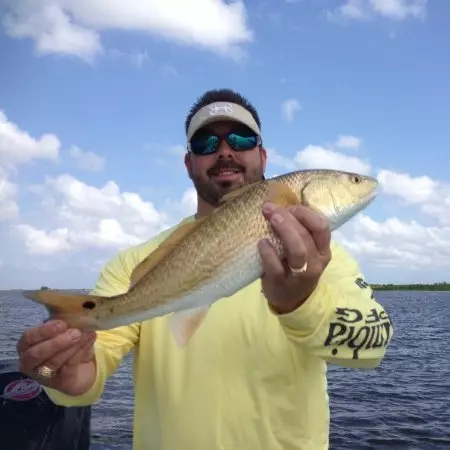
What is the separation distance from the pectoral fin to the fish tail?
48 cm

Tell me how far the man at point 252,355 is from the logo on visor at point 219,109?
137cm

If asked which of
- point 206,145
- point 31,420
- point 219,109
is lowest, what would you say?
point 31,420

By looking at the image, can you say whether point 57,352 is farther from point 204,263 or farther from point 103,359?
point 204,263

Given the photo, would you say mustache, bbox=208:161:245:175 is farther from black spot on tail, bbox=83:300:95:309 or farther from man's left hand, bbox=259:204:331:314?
black spot on tail, bbox=83:300:95:309

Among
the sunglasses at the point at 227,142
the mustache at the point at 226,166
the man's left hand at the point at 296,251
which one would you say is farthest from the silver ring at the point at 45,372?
the sunglasses at the point at 227,142

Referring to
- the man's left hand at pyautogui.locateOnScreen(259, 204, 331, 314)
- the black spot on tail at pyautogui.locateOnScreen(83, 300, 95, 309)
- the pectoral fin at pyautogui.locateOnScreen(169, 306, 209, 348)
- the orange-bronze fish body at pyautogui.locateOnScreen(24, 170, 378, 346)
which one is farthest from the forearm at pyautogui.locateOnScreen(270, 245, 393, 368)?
the black spot on tail at pyautogui.locateOnScreen(83, 300, 95, 309)

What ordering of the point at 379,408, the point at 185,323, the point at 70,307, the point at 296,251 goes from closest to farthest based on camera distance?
the point at 296,251 < the point at 70,307 < the point at 185,323 < the point at 379,408

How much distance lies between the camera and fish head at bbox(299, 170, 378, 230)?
3.14 m

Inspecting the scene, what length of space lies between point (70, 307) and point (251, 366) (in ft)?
3.89

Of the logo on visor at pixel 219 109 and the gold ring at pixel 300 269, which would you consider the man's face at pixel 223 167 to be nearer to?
the logo on visor at pixel 219 109

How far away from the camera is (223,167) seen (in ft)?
13.6

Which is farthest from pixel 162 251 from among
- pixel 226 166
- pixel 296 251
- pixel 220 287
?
pixel 226 166

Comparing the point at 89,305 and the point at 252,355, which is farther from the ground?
the point at 89,305

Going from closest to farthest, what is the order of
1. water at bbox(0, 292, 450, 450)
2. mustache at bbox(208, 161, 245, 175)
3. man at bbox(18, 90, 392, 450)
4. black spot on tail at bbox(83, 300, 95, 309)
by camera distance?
man at bbox(18, 90, 392, 450), black spot on tail at bbox(83, 300, 95, 309), mustache at bbox(208, 161, 245, 175), water at bbox(0, 292, 450, 450)
